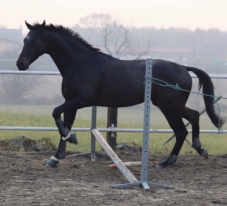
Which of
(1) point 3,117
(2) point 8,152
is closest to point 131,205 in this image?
(2) point 8,152

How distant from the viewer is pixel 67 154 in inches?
319

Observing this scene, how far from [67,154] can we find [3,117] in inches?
99.0

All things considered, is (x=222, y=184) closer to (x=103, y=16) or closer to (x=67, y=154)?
(x=67, y=154)

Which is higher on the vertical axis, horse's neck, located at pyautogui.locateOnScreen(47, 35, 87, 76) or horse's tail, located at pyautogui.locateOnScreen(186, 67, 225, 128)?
horse's neck, located at pyautogui.locateOnScreen(47, 35, 87, 76)

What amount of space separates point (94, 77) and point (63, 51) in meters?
0.62

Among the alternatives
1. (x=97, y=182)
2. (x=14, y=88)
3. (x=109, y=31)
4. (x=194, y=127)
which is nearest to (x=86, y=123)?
(x=14, y=88)

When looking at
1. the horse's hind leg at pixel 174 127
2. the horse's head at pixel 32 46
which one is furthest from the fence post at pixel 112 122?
the horse's head at pixel 32 46

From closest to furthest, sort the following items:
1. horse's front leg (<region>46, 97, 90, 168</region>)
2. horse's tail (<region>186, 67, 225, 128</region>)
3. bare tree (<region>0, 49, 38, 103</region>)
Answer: horse's front leg (<region>46, 97, 90, 168</region>)
horse's tail (<region>186, 67, 225, 128</region>)
bare tree (<region>0, 49, 38, 103</region>)

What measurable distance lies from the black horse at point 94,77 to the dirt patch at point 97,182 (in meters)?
0.39

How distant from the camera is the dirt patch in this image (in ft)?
15.8

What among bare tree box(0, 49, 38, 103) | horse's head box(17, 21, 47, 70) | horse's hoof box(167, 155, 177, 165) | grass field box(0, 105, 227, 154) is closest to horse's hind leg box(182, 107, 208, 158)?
horse's hoof box(167, 155, 177, 165)

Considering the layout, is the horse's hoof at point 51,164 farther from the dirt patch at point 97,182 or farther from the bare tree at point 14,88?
the bare tree at point 14,88

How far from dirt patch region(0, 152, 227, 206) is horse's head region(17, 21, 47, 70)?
140 cm

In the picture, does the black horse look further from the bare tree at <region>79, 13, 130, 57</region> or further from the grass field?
the bare tree at <region>79, 13, 130, 57</region>
